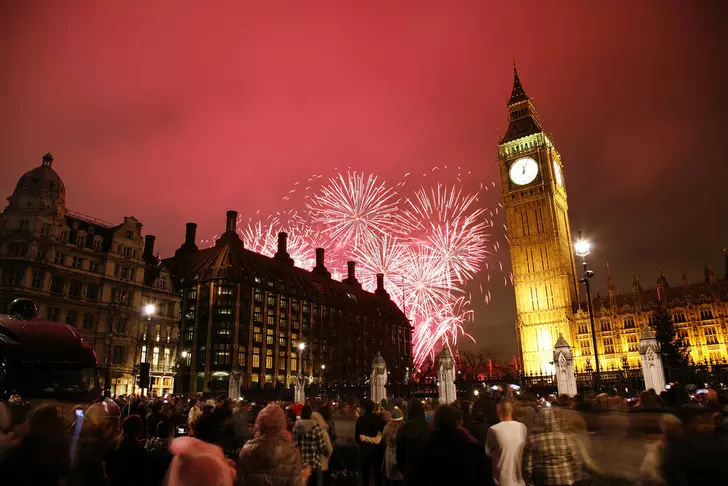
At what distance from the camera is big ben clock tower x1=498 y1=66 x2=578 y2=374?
277ft

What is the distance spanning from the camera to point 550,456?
6.36 meters

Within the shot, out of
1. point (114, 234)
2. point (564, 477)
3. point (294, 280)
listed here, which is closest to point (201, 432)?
point (564, 477)

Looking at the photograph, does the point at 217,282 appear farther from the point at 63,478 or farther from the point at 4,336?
the point at 63,478

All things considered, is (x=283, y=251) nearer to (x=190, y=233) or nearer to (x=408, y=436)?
(x=190, y=233)

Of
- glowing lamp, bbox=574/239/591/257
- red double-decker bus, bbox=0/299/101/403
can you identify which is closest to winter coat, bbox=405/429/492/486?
red double-decker bus, bbox=0/299/101/403

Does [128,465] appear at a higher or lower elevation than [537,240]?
lower

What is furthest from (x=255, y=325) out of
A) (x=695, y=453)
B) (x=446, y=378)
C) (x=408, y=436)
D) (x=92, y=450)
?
(x=695, y=453)

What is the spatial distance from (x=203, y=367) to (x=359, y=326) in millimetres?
24093

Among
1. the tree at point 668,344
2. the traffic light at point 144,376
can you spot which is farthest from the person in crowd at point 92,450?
the tree at point 668,344

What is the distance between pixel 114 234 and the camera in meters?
53.7

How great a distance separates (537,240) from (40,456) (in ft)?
300

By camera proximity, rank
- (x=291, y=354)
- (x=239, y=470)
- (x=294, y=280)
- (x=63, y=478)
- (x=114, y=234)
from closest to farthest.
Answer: (x=239, y=470)
(x=63, y=478)
(x=114, y=234)
(x=291, y=354)
(x=294, y=280)

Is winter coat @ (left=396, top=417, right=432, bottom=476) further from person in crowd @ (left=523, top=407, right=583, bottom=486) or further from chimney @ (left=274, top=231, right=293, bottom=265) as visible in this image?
chimney @ (left=274, top=231, right=293, bottom=265)

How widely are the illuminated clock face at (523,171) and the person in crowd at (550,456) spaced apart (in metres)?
89.3
